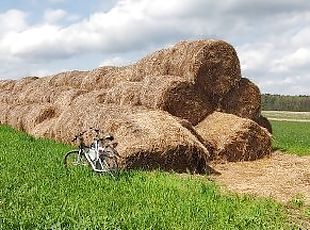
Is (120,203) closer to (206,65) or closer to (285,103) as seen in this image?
(206,65)

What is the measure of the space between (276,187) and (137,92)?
25.7 ft

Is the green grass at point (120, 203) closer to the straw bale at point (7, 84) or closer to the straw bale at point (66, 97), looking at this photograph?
the straw bale at point (66, 97)

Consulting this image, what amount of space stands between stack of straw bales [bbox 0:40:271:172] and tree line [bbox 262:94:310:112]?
100563 mm

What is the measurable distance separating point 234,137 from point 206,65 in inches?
112

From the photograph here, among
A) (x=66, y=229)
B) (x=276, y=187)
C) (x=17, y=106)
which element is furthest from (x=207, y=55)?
(x=17, y=106)

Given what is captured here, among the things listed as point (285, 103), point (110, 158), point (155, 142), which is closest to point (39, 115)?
point (155, 142)

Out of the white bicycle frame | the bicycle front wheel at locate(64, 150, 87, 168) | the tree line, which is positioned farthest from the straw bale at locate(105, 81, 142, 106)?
the tree line

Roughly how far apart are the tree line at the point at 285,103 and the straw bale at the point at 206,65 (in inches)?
3972

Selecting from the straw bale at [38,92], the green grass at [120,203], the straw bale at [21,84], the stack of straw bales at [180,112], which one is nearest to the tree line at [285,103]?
the straw bale at [21,84]

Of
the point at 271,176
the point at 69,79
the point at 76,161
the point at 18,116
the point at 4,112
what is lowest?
the point at 271,176

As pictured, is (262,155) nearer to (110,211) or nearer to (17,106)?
(110,211)

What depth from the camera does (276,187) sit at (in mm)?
12430

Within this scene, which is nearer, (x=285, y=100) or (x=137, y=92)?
(x=137, y=92)

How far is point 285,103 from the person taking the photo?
122938 millimetres
